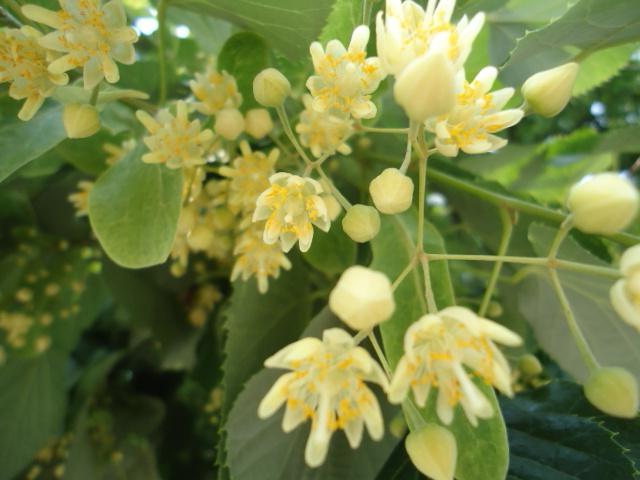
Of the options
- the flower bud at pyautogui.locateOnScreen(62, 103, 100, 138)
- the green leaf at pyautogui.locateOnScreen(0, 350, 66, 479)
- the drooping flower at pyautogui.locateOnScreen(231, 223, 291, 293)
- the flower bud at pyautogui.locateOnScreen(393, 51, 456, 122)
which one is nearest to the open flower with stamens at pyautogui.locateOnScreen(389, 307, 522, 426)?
the flower bud at pyautogui.locateOnScreen(393, 51, 456, 122)

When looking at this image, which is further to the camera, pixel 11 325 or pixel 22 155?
pixel 11 325

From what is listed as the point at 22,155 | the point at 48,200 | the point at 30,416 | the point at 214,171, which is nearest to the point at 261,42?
the point at 214,171

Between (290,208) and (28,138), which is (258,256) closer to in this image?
(290,208)

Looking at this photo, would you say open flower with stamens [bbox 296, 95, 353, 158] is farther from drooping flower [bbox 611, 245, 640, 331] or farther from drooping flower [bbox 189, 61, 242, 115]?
drooping flower [bbox 611, 245, 640, 331]

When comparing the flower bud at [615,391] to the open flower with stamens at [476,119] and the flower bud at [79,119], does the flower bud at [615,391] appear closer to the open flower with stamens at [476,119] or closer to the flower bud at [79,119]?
the open flower with stamens at [476,119]

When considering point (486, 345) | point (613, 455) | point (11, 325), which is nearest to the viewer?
point (486, 345)

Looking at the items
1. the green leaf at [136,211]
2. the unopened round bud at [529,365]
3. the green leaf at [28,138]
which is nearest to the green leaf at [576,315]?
the unopened round bud at [529,365]

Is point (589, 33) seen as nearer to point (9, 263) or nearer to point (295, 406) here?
point (295, 406)
